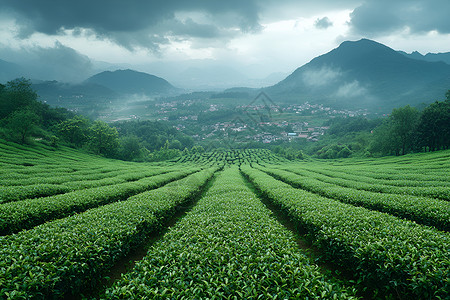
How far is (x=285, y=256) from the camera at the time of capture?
15.9ft

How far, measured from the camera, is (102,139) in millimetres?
55812

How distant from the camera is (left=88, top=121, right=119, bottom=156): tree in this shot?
55750 mm

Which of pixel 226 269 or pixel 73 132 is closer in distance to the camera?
pixel 226 269

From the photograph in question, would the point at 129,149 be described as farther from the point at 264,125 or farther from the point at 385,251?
the point at 264,125

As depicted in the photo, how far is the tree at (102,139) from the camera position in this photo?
2195 inches

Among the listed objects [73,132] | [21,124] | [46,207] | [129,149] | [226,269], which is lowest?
[129,149]

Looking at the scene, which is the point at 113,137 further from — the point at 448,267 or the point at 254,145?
the point at 254,145

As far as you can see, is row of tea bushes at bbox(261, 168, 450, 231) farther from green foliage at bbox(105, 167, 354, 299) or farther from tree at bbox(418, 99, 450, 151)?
tree at bbox(418, 99, 450, 151)

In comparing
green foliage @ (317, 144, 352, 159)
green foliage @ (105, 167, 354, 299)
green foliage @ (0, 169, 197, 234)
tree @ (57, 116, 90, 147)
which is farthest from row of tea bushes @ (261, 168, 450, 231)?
green foliage @ (317, 144, 352, 159)

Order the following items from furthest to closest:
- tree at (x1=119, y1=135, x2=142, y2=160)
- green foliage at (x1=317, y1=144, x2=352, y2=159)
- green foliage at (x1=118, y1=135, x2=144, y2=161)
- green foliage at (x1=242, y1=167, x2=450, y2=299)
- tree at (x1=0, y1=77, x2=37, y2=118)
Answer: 1. green foliage at (x1=317, y1=144, x2=352, y2=159)
2. tree at (x1=119, y1=135, x2=142, y2=160)
3. green foliage at (x1=118, y1=135, x2=144, y2=161)
4. tree at (x1=0, y1=77, x2=37, y2=118)
5. green foliage at (x1=242, y1=167, x2=450, y2=299)

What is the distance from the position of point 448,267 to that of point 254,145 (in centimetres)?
11665

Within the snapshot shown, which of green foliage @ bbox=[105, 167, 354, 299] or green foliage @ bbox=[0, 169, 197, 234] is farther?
green foliage @ bbox=[0, 169, 197, 234]

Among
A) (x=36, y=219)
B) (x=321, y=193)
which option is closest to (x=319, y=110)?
(x=321, y=193)

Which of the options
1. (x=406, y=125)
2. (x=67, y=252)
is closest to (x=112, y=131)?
(x=67, y=252)
